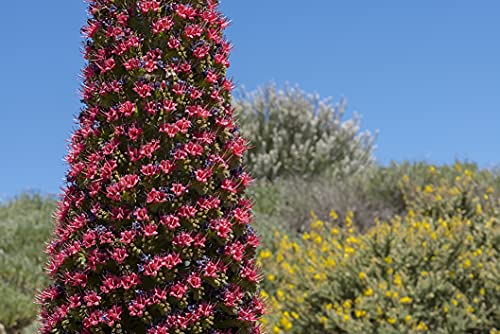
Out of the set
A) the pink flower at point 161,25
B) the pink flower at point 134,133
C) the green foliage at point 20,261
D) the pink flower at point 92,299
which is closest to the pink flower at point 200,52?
the pink flower at point 161,25

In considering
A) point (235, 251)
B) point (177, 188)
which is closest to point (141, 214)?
point (177, 188)

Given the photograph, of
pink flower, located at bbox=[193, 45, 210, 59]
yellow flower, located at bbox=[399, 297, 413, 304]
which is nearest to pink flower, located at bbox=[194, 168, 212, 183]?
pink flower, located at bbox=[193, 45, 210, 59]

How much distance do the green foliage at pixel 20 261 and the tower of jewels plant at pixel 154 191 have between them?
16.7ft

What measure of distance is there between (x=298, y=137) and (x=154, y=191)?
761 inches

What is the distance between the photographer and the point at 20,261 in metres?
11.2

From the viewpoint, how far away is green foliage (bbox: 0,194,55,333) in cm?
939

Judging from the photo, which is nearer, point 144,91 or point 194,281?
point 194,281

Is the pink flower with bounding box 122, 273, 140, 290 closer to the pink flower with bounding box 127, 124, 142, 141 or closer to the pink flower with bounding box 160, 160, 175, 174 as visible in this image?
the pink flower with bounding box 160, 160, 175, 174

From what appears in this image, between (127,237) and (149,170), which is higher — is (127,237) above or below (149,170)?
below

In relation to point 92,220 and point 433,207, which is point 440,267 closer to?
point 433,207

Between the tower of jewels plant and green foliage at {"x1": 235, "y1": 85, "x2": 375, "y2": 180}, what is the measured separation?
17914 millimetres

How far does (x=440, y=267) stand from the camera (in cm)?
898

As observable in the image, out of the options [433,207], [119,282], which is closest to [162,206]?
[119,282]

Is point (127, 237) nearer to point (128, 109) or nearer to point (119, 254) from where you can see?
point (119, 254)
